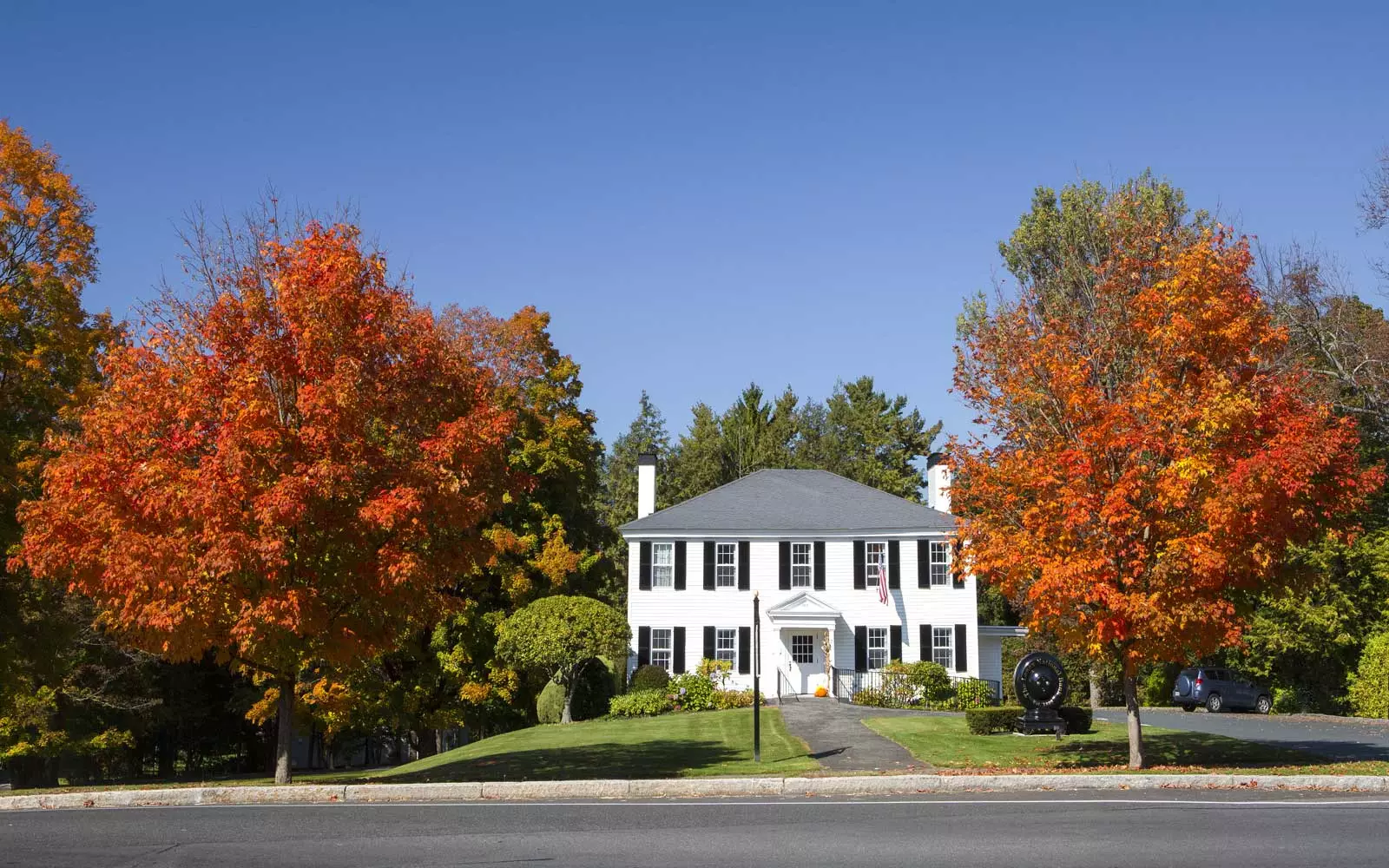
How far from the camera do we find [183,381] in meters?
15.4

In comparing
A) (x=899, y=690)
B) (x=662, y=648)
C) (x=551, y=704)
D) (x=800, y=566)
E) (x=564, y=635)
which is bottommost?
(x=551, y=704)

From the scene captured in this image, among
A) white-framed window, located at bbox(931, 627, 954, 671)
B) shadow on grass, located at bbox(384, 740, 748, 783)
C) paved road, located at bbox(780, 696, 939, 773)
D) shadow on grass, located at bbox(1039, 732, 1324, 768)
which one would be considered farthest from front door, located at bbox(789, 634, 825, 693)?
shadow on grass, located at bbox(1039, 732, 1324, 768)

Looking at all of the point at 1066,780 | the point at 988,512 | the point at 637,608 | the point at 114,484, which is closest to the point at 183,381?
the point at 114,484

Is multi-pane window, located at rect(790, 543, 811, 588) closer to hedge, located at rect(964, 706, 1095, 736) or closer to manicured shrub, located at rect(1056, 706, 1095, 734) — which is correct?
hedge, located at rect(964, 706, 1095, 736)

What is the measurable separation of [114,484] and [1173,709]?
112ft

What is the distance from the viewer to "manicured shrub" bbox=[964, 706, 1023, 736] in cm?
2272

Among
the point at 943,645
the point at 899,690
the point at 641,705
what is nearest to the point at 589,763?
the point at 641,705

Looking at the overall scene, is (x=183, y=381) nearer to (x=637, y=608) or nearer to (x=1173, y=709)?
(x=637, y=608)

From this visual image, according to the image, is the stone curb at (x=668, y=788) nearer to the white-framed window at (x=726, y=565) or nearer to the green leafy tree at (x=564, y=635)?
the green leafy tree at (x=564, y=635)

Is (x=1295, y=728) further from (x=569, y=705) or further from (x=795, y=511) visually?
(x=569, y=705)

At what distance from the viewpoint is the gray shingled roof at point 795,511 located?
36.7 meters

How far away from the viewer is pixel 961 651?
35.7 metres

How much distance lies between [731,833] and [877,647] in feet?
84.5

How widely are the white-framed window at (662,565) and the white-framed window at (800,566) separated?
3875 millimetres
